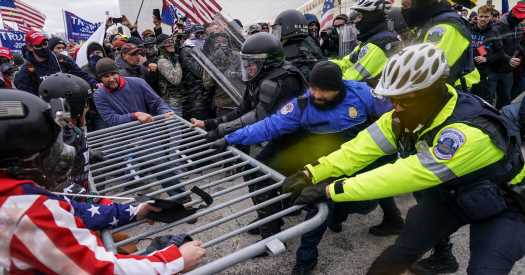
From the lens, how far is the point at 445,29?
304 cm

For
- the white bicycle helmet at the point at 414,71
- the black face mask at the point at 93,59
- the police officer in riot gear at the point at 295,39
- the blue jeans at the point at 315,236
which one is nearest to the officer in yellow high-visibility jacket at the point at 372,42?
the police officer in riot gear at the point at 295,39

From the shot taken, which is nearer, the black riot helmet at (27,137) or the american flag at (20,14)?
the black riot helmet at (27,137)

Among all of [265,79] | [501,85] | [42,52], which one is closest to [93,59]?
[42,52]

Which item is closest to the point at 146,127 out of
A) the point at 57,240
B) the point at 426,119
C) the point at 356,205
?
the point at 356,205

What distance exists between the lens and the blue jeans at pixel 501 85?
5934 millimetres

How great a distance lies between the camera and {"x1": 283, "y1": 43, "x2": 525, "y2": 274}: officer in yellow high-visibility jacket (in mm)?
1768

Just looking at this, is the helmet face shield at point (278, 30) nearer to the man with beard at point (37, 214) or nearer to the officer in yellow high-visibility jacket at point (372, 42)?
the officer in yellow high-visibility jacket at point (372, 42)

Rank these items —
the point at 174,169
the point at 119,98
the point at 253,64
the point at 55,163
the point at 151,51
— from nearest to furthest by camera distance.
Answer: the point at 55,163, the point at 174,169, the point at 253,64, the point at 119,98, the point at 151,51

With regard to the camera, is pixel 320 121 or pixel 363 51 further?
pixel 363 51

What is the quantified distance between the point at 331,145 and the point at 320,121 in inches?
9.3

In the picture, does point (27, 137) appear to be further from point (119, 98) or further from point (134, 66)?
point (134, 66)

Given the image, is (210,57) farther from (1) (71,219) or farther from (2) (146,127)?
(1) (71,219)

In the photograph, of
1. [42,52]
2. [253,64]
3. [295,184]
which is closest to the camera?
[295,184]

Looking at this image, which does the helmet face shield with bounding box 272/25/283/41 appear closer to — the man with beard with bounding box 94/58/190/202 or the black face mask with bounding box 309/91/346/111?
the man with beard with bounding box 94/58/190/202
